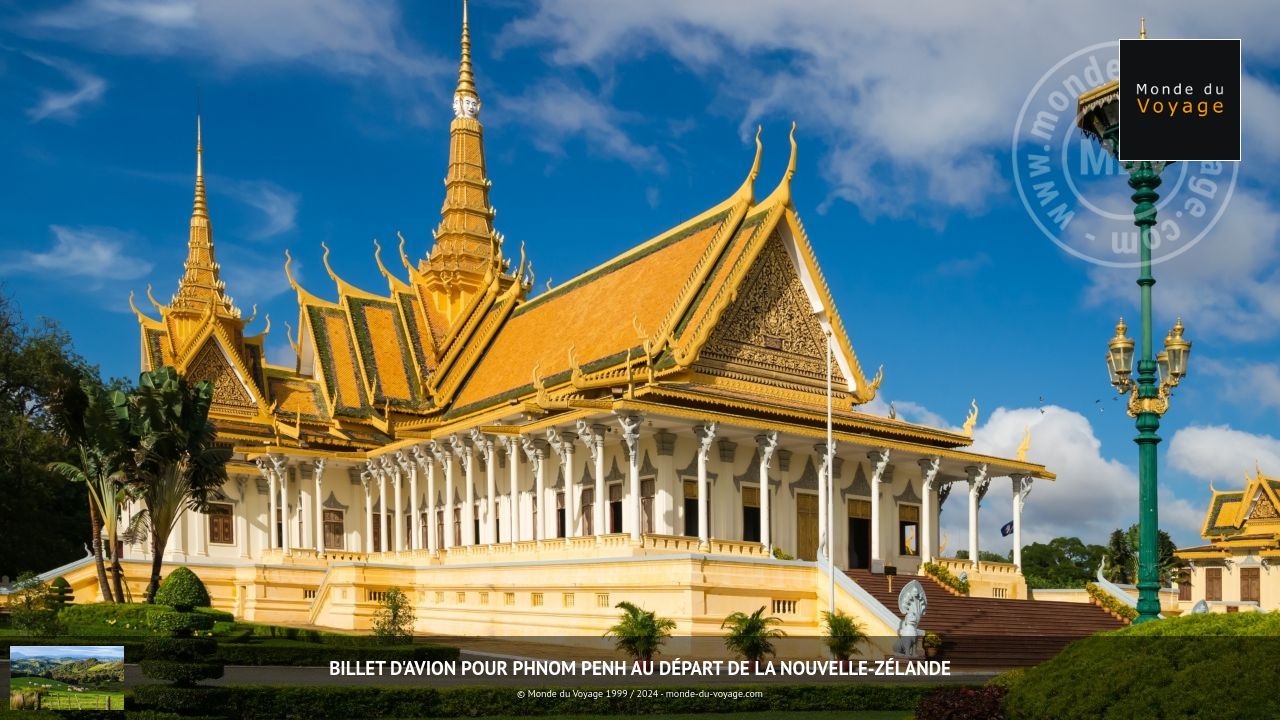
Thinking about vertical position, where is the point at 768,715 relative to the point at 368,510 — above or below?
below

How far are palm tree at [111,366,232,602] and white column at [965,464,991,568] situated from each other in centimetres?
1906

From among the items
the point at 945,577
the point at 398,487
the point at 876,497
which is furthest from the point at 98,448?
the point at 945,577

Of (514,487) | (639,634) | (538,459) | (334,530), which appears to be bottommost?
(639,634)

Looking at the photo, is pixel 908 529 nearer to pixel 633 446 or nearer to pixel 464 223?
→ pixel 633 446

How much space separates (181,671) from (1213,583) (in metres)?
43.5

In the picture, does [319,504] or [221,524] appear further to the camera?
[221,524]

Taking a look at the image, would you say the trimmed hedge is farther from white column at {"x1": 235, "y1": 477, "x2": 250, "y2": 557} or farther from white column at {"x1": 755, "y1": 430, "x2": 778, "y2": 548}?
white column at {"x1": 235, "y1": 477, "x2": 250, "y2": 557}

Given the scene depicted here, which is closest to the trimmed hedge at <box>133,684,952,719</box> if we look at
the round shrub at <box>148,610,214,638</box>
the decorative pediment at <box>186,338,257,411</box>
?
the round shrub at <box>148,610,214,638</box>

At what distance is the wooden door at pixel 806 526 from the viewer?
32031mm

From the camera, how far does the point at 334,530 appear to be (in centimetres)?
4209

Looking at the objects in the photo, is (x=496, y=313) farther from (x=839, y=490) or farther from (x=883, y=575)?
(x=883, y=575)

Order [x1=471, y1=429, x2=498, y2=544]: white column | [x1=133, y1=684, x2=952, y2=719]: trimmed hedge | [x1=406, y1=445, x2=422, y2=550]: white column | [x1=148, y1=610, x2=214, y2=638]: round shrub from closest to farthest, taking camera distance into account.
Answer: [x1=133, y1=684, x2=952, y2=719]: trimmed hedge
[x1=148, y1=610, x2=214, y2=638]: round shrub
[x1=471, y1=429, x2=498, y2=544]: white column
[x1=406, y1=445, x2=422, y2=550]: white column

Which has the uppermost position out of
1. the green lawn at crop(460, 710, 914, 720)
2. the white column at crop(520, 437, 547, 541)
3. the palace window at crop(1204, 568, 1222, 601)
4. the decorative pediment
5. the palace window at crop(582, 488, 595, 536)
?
the decorative pediment

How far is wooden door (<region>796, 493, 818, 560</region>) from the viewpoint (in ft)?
105
